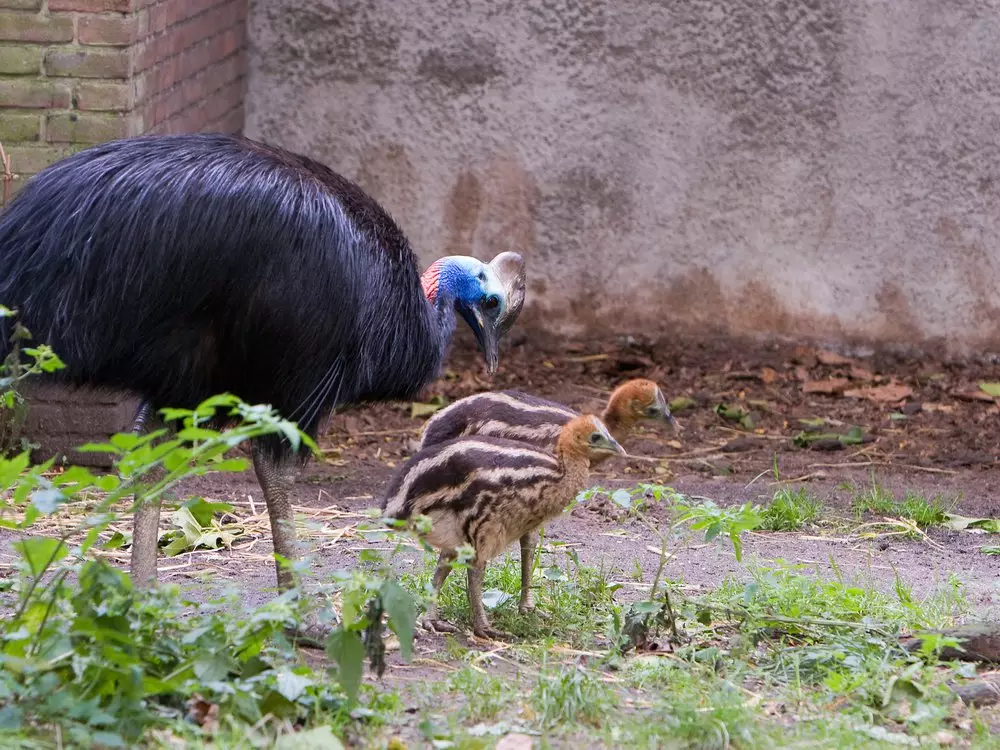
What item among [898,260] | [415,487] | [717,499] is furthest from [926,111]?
[415,487]

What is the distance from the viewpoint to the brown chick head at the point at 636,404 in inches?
178

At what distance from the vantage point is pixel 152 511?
14.1 feet

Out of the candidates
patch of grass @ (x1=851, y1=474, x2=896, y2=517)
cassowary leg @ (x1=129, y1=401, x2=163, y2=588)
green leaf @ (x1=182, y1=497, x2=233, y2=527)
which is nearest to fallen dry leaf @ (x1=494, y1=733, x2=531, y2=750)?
green leaf @ (x1=182, y1=497, x2=233, y2=527)

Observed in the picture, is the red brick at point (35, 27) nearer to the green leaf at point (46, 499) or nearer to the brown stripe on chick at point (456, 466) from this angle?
the brown stripe on chick at point (456, 466)

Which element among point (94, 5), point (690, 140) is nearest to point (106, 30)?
point (94, 5)

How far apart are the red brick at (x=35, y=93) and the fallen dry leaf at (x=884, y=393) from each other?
4.08m

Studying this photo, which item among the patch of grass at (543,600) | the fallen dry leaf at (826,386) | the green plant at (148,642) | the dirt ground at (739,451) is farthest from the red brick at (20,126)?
the fallen dry leaf at (826,386)

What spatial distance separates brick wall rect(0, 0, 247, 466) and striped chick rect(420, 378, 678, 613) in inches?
71.7

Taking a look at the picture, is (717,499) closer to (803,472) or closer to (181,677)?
(803,472)

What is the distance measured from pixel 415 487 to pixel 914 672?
144 centimetres

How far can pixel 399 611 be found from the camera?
3.31m

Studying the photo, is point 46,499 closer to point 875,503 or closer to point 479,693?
point 479,693

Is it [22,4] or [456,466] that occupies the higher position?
[22,4]

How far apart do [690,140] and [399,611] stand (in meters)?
4.95
